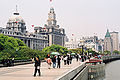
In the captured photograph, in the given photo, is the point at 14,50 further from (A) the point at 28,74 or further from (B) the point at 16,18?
(B) the point at 16,18

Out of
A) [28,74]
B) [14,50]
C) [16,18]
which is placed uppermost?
[16,18]

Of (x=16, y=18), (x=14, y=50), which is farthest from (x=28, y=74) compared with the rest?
(x=16, y=18)

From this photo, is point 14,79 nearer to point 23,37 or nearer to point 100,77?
point 100,77

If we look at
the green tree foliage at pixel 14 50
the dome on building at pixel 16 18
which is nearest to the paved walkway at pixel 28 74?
the green tree foliage at pixel 14 50

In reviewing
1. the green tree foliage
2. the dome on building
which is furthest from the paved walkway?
the dome on building

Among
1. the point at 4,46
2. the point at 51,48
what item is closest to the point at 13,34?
the point at 51,48

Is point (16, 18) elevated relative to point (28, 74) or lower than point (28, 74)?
elevated

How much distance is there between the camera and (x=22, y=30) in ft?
598

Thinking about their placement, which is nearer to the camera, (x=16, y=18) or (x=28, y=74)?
(x=28, y=74)

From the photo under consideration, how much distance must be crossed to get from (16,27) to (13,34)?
17.6 metres

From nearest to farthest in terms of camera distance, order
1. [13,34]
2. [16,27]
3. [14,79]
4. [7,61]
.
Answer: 1. [14,79]
2. [7,61]
3. [13,34]
4. [16,27]

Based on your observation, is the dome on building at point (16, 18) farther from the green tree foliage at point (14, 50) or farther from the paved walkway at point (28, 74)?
the paved walkway at point (28, 74)

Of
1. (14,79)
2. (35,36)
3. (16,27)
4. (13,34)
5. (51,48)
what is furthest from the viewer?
(35,36)

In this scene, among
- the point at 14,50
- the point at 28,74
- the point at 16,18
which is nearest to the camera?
the point at 28,74
